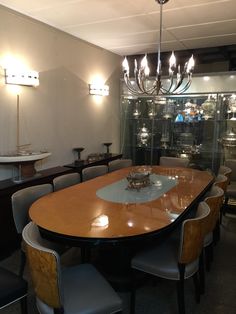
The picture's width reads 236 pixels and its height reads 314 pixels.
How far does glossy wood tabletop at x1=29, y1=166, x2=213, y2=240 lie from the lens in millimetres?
1678

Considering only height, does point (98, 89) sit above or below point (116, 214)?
above

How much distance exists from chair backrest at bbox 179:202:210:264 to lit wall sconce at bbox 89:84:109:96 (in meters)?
3.05

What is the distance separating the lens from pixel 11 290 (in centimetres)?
158

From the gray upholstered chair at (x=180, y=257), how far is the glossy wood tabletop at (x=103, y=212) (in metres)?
0.16

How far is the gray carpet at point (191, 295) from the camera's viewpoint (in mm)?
2041

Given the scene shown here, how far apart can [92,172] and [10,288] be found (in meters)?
1.88

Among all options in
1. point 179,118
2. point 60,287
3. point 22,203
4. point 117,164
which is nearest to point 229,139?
point 179,118

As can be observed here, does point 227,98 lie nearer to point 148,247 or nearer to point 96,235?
point 148,247

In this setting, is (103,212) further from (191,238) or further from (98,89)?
(98,89)

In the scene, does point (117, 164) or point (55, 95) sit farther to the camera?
point (117, 164)

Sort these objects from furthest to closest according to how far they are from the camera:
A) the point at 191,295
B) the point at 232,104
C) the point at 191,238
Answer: the point at 232,104, the point at 191,295, the point at 191,238

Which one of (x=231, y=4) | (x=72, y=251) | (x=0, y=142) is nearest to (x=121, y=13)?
(x=231, y=4)

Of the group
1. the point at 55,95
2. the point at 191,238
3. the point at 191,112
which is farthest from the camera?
the point at 191,112

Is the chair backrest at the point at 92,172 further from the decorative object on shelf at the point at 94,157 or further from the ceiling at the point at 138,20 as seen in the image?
the ceiling at the point at 138,20
